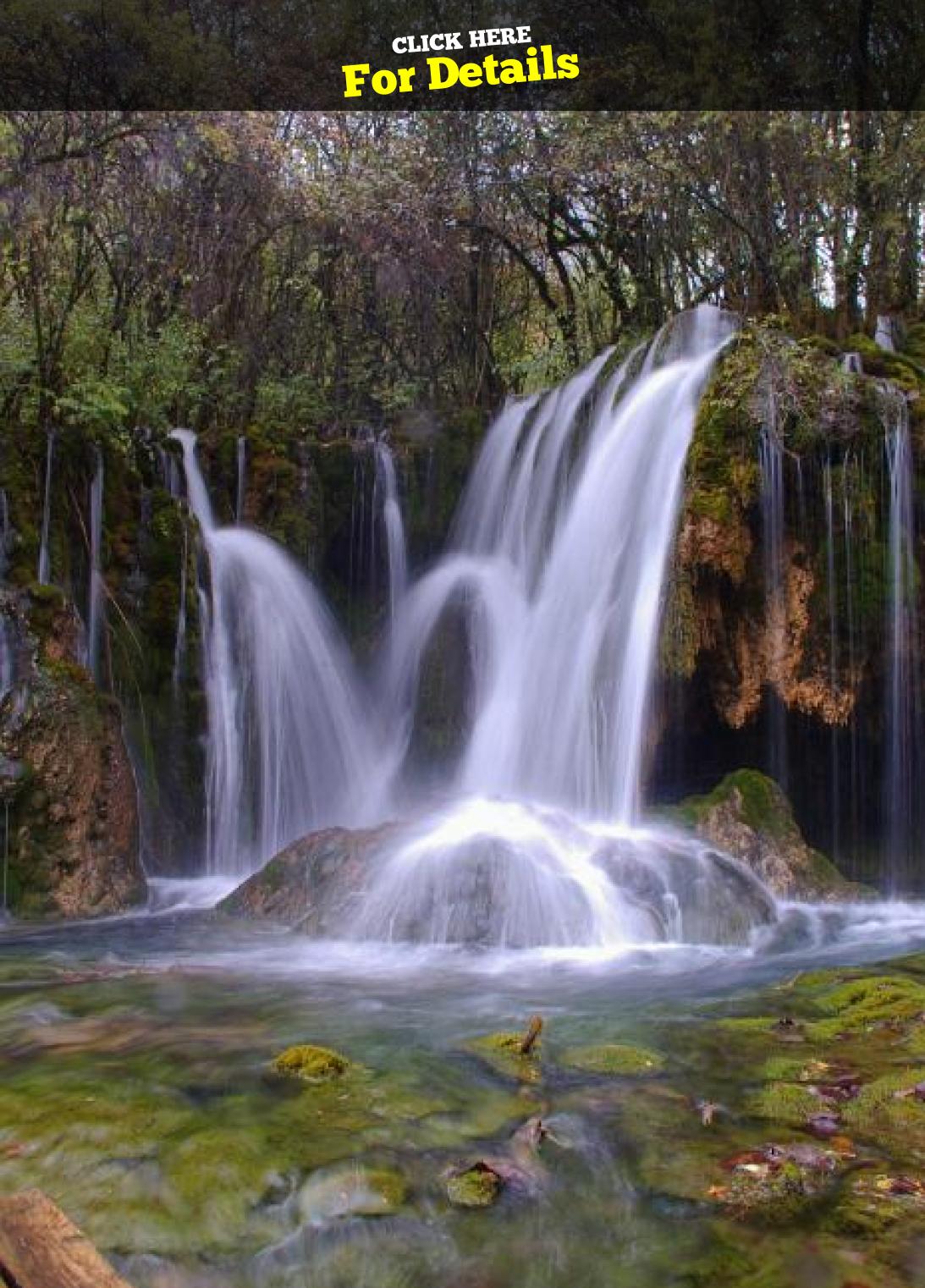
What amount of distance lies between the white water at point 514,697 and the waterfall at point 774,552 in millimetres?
850

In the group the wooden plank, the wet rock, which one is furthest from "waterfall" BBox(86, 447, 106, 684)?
the wooden plank

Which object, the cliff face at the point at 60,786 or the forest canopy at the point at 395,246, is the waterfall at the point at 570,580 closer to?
the forest canopy at the point at 395,246

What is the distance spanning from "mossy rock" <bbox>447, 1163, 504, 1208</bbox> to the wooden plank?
1.51 metres

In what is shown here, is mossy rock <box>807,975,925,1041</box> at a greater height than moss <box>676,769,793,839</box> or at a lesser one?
lesser

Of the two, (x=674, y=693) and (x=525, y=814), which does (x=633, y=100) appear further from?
(x=525, y=814)

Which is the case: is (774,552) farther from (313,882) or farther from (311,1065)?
(311,1065)

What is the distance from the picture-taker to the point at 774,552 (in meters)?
10.8

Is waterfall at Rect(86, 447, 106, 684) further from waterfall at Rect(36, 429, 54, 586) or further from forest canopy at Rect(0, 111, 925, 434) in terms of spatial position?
forest canopy at Rect(0, 111, 925, 434)

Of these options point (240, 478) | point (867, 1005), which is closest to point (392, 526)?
point (240, 478)

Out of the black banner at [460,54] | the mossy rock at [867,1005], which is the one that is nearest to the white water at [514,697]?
the mossy rock at [867,1005]

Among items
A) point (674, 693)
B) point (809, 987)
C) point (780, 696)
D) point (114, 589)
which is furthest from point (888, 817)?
point (114, 589)

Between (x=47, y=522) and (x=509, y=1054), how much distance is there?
27.9 ft

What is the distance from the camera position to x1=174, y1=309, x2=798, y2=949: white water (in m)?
8.32

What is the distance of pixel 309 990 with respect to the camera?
6656mm
